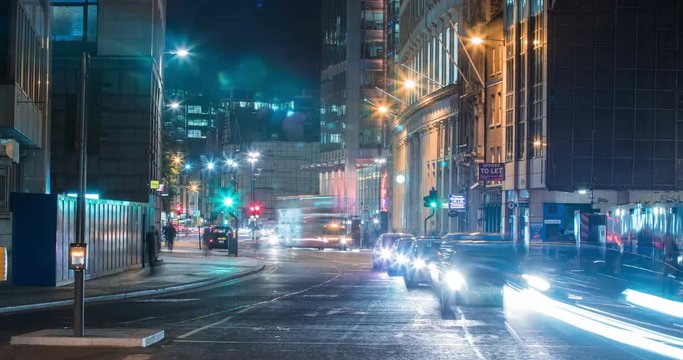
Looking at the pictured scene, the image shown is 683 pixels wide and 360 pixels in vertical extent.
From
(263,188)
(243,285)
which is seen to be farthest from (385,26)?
(243,285)

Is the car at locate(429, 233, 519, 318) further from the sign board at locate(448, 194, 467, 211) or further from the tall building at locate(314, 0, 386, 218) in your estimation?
the tall building at locate(314, 0, 386, 218)

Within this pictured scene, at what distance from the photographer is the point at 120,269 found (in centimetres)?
3431

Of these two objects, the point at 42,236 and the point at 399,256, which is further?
the point at 399,256

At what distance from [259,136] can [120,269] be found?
136 metres

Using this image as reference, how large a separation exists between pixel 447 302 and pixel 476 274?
32.8 inches

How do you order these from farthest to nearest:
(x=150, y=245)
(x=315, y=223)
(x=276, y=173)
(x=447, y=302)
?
1. (x=276, y=173)
2. (x=315, y=223)
3. (x=150, y=245)
4. (x=447, y=302)

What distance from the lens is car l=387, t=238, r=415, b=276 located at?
3110 cm

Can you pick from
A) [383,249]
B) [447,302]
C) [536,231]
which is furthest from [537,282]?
[536,231]

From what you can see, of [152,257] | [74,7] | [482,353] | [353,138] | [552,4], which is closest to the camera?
[482,353]

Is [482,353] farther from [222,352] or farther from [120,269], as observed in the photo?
[120,269]

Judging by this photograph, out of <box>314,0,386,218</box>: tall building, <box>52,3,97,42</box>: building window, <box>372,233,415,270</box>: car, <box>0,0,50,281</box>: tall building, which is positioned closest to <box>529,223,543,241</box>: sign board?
<box>372,233,415,270</box>: car

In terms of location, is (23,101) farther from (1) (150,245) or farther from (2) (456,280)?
(2) (456,280)

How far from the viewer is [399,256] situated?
32312mm

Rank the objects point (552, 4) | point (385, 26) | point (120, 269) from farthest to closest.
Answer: point (385, 26) → point (552, 4) → point (120, 269)
